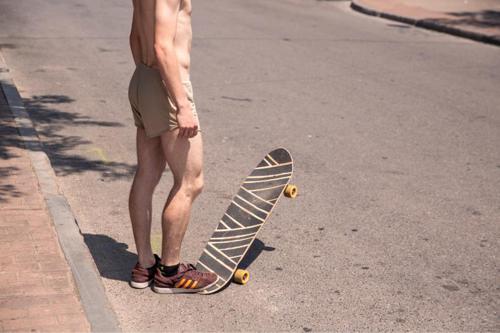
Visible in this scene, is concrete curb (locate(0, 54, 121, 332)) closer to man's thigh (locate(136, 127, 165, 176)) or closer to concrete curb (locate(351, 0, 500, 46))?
man's thigh (locate(136, 127, 165, 176))

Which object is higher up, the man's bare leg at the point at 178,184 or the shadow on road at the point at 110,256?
the man's bare leg at the point at 178,184

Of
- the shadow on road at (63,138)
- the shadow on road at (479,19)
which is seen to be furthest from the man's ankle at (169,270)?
the shadow on road at (479,19)

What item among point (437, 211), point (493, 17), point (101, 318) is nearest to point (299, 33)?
point (493, 17)

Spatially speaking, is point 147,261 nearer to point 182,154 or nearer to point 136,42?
point 182,154

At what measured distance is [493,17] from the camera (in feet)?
60.8

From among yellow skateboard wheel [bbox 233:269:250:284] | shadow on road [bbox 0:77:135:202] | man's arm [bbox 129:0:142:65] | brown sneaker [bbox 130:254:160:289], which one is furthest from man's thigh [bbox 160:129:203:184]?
shadow on road [bbox 0:77:135:202]

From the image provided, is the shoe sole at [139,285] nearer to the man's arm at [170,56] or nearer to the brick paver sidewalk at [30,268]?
the brick paver sidewalk at [30,268]

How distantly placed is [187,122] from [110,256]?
1.42 m

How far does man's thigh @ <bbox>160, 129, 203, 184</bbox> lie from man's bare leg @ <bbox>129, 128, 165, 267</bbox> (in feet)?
0.52

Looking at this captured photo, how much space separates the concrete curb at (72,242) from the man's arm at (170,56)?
1060 millimetres

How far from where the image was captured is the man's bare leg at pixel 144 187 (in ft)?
16.5

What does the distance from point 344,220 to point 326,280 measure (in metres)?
1.15

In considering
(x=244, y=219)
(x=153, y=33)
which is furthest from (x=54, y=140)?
(x=153, y=33)

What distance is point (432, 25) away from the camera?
57.3 ft
